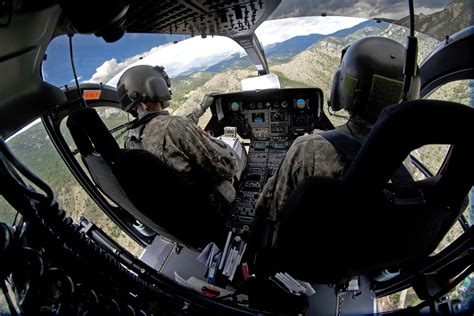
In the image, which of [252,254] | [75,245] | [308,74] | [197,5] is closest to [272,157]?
[252,254]

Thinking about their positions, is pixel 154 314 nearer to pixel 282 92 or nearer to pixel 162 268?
pixel 162 268

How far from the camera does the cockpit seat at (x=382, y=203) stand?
52cm

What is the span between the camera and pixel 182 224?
131 cm

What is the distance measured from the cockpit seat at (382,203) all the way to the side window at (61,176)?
4.19 ft

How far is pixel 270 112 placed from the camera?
250 cm

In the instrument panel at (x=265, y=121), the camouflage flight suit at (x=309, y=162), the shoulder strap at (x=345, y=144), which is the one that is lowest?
the instrument panel at (x=265, y=121)

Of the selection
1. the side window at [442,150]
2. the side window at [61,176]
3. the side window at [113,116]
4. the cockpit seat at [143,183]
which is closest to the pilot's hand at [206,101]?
the side window at [113,116]

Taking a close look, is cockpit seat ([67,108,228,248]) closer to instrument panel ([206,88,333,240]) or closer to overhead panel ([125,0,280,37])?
overhead panel ([125,0,280,37])

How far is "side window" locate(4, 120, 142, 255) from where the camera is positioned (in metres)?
1.52

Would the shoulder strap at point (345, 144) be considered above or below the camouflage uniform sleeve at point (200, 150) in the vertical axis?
above

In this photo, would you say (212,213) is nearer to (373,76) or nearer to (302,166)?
(302,166)

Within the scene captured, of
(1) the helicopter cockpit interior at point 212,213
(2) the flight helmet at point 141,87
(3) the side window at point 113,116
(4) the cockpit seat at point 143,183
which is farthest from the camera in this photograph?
(3) the side window at point 113,116

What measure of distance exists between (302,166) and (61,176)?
1721 millimetres

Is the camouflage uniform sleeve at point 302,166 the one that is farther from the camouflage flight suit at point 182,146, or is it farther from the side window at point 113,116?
the side window at point 113,116
